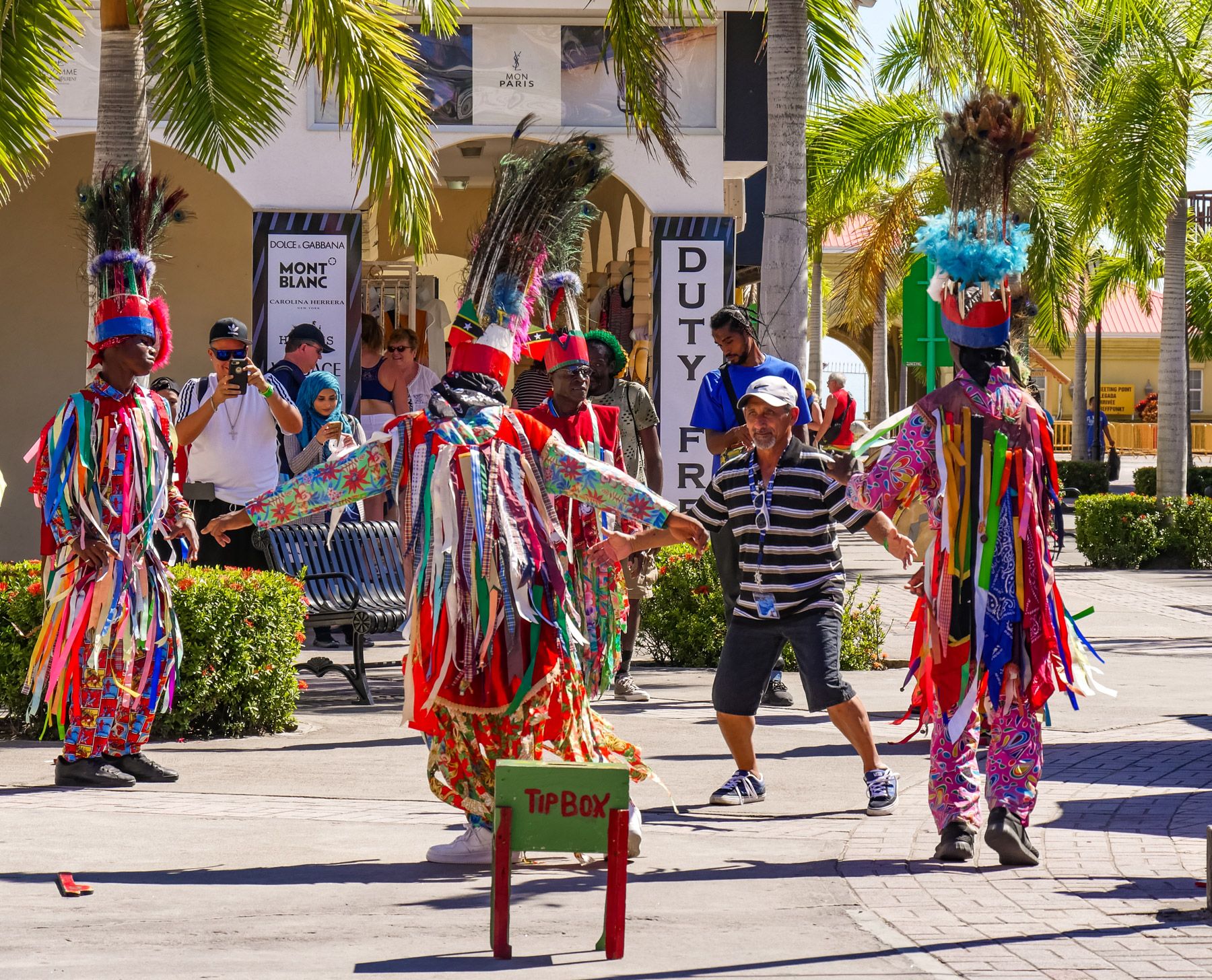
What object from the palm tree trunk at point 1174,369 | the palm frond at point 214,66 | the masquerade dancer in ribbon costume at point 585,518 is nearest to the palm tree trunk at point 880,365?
the palm tree trunk at point 1174,369

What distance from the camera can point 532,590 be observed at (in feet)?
18.8

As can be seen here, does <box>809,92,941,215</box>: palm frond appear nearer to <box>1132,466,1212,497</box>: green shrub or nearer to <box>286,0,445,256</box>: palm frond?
<box>1132,466,1212,497</box>: green shrub

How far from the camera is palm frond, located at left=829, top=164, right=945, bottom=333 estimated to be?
2747 cm

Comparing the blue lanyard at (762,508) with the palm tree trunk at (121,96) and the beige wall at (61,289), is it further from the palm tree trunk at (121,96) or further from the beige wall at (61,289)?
the beige wall at (61,289)

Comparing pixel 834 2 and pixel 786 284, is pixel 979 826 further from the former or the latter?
pixel 834 2

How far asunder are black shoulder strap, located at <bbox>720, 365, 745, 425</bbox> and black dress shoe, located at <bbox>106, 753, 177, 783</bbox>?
3.19m

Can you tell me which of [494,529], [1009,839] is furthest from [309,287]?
[1009,839]

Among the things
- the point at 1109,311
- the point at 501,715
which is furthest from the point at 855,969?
the point at 1109,311

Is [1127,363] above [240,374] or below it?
above

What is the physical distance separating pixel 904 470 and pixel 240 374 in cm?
377

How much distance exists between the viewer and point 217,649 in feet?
27.3

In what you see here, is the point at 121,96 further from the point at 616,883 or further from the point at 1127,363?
the point at 1127,363

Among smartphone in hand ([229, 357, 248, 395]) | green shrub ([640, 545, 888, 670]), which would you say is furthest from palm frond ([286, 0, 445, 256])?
green shrub ([640, 545, 888, 670])

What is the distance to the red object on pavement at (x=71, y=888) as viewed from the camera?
5.35m
